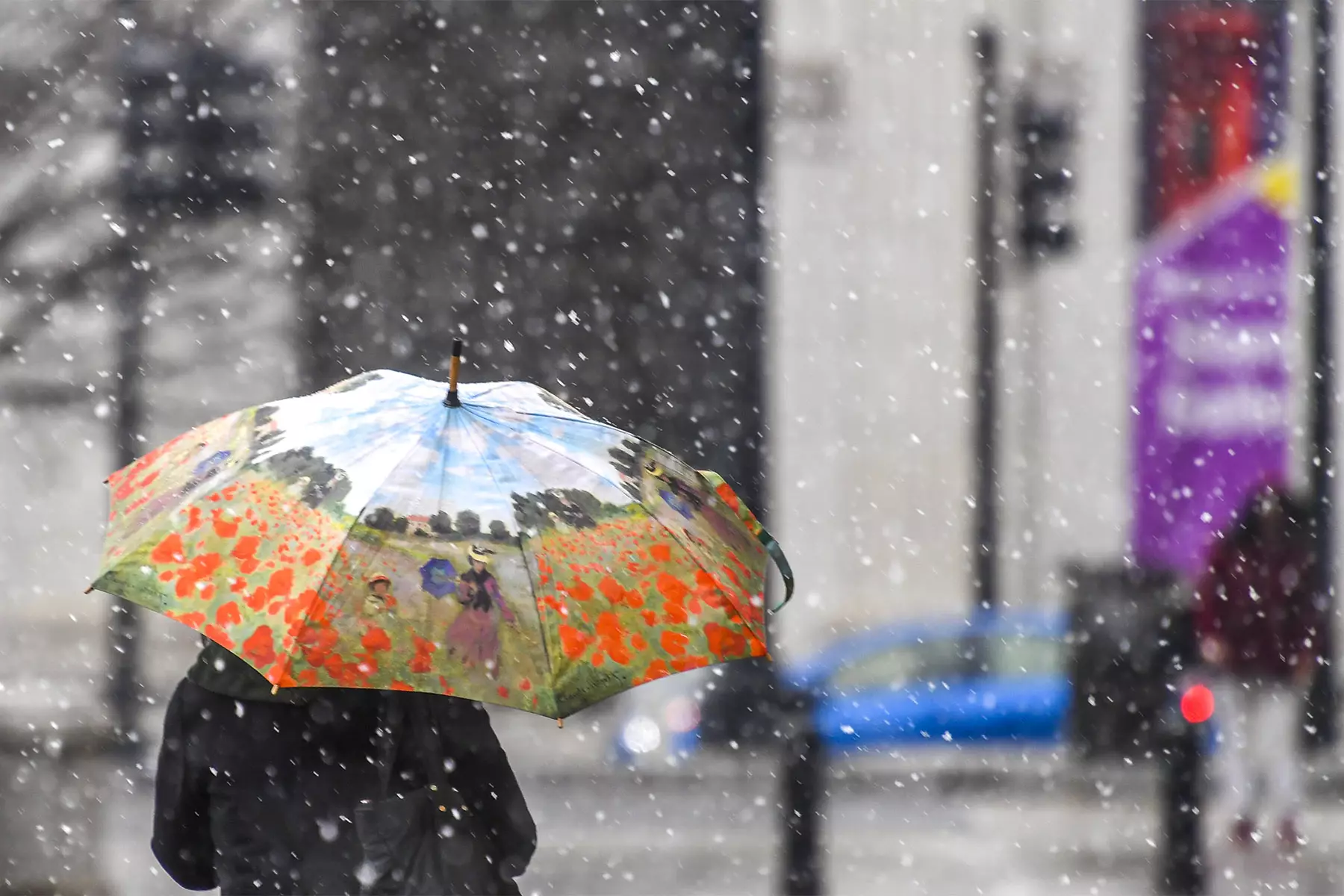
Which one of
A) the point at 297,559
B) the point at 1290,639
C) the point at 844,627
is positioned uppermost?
the point at 297,559

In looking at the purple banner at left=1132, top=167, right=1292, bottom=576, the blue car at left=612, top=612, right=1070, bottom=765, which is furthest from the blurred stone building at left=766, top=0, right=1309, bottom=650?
the blue car at left=612, top=612, right=1070, bottom=765

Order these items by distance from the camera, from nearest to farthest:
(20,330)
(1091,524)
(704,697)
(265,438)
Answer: (265,438)
(20,330)
(704,697)
(1091,524)

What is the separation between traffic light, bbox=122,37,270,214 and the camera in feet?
37.8

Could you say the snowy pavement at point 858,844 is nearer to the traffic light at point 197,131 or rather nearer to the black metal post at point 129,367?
the black metal post at point 129,367

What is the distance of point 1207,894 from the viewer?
284 inches

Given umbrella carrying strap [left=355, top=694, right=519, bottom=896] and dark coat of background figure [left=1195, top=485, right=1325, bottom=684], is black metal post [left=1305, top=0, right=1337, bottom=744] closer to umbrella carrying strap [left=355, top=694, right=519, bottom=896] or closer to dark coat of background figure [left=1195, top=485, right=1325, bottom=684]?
dark coat of background figure [left=1195, top=485, right=1325, bottom=684]

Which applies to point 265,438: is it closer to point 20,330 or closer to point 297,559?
point 297,559

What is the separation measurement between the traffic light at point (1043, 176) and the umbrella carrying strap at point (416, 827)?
42.1ft

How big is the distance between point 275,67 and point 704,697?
583 centimetres

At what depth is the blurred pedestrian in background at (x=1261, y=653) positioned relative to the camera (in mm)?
8477

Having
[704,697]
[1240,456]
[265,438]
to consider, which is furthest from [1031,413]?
[265,438]

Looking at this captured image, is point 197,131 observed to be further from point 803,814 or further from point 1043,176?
point 803,814

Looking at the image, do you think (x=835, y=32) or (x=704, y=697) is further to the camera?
(x=835, y=32)

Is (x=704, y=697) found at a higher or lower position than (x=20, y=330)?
lower
